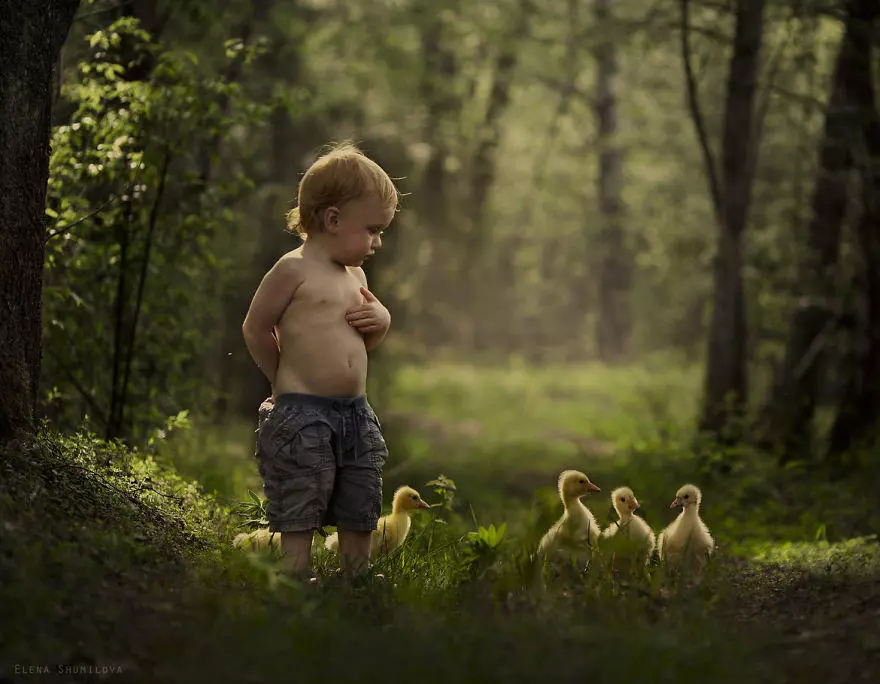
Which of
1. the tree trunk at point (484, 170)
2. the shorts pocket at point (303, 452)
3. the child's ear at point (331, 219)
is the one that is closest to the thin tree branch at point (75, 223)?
the child's ear at point (331, 219)

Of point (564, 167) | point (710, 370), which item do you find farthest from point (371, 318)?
point (564, 167)

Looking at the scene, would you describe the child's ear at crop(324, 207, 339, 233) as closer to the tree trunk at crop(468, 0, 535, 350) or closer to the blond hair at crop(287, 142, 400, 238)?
the blond hair at crop(287, 142, 400, 238)

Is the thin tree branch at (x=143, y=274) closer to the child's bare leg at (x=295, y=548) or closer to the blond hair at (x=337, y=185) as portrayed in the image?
the blond hair at (x=337, y=185)

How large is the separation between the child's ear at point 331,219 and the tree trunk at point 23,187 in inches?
51.6

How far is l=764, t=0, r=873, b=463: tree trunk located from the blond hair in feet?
22.8

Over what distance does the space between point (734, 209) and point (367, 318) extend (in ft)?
25.2

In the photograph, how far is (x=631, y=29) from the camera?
1250 centimetres

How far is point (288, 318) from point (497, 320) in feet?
207

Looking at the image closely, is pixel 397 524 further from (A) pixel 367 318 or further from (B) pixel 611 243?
(B) pixel 611 243

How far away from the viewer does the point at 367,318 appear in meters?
5.36

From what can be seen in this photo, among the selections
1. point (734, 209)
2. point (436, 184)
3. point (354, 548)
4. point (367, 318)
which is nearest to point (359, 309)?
point (367, 318)

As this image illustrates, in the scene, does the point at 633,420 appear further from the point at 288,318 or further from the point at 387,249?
the point at 288,318

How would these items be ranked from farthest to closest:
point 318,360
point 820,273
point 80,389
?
1. point 820,273
2. point 80,389
3. point 318,360

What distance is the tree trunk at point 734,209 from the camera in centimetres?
1188
